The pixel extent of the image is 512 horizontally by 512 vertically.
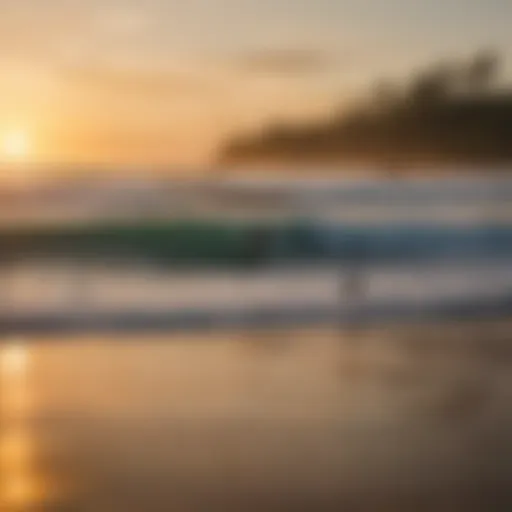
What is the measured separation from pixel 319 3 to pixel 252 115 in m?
0.14

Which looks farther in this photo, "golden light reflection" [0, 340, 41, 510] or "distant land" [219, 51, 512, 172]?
"distant land" [219, 51, 512, 172]

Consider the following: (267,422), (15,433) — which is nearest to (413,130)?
(267,422)

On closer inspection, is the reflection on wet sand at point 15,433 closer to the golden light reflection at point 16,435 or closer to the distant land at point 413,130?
the golden light reflection at point 16,435

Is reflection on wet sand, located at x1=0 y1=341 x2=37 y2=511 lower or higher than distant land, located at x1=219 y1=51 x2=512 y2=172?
lower

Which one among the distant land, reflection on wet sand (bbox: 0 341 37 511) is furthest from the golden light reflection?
the distant land

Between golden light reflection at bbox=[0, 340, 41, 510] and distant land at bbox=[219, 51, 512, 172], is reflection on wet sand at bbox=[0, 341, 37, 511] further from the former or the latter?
distant land at bbox=[219, 51, 512, 172]

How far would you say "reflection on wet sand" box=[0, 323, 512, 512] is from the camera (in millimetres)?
655

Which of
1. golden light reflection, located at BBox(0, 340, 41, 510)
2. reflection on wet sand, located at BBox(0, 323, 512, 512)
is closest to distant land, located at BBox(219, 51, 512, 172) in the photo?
reflection on wet sand, located at BBox(0, 323, 512, 512)

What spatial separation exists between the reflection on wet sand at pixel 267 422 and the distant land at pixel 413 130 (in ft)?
0.65

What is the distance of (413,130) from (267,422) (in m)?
0.43

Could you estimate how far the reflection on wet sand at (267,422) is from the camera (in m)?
0.65

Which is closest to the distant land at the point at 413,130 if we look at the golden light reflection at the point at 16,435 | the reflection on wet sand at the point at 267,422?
the reflection on wet sand at the point at 267,422

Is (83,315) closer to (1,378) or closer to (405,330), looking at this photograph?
(1,378)

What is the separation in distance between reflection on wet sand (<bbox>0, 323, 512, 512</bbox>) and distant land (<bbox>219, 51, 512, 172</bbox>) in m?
0.20
